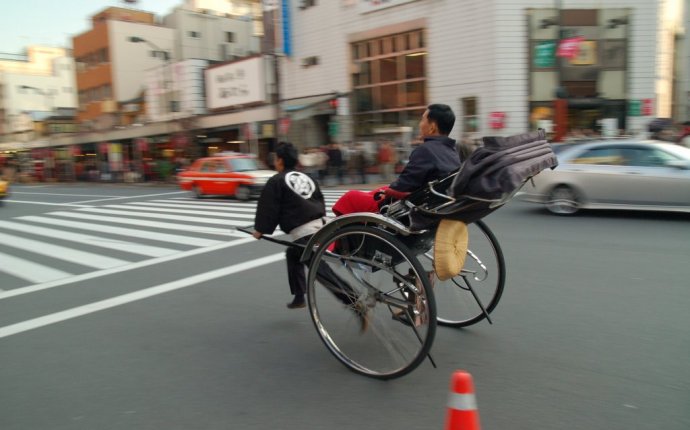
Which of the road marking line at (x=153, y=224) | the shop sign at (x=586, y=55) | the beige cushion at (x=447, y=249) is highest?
the shop sign at (x=586, y=55)

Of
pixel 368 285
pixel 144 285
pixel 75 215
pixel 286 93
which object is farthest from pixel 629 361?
pixel 286 93

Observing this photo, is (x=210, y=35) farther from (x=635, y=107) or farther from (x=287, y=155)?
(x=287, y=155)

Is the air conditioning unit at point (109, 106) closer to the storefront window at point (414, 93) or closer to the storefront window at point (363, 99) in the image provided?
the storefront window at point (363, 99)

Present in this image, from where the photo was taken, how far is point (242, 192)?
48.8 ft

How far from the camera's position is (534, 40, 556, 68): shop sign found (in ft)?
60.7

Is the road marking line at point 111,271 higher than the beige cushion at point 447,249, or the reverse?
the beige cushion at point 447,249

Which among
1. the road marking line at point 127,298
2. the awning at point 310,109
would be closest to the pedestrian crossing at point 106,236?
the road marking line at point 127,298

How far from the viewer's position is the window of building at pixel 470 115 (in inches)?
762

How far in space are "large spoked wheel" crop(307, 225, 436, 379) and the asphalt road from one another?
178mm

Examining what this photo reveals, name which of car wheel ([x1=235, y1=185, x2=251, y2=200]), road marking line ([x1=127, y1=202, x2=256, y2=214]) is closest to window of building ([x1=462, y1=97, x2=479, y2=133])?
car wheel ([x1=235, y1=185, x2=251, y2=200])

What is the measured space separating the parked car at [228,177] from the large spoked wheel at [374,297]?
36.9 feet

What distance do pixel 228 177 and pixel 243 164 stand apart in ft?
2.42

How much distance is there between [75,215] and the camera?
43.1 ft

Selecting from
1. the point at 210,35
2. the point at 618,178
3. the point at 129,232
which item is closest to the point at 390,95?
the point at 618,178
